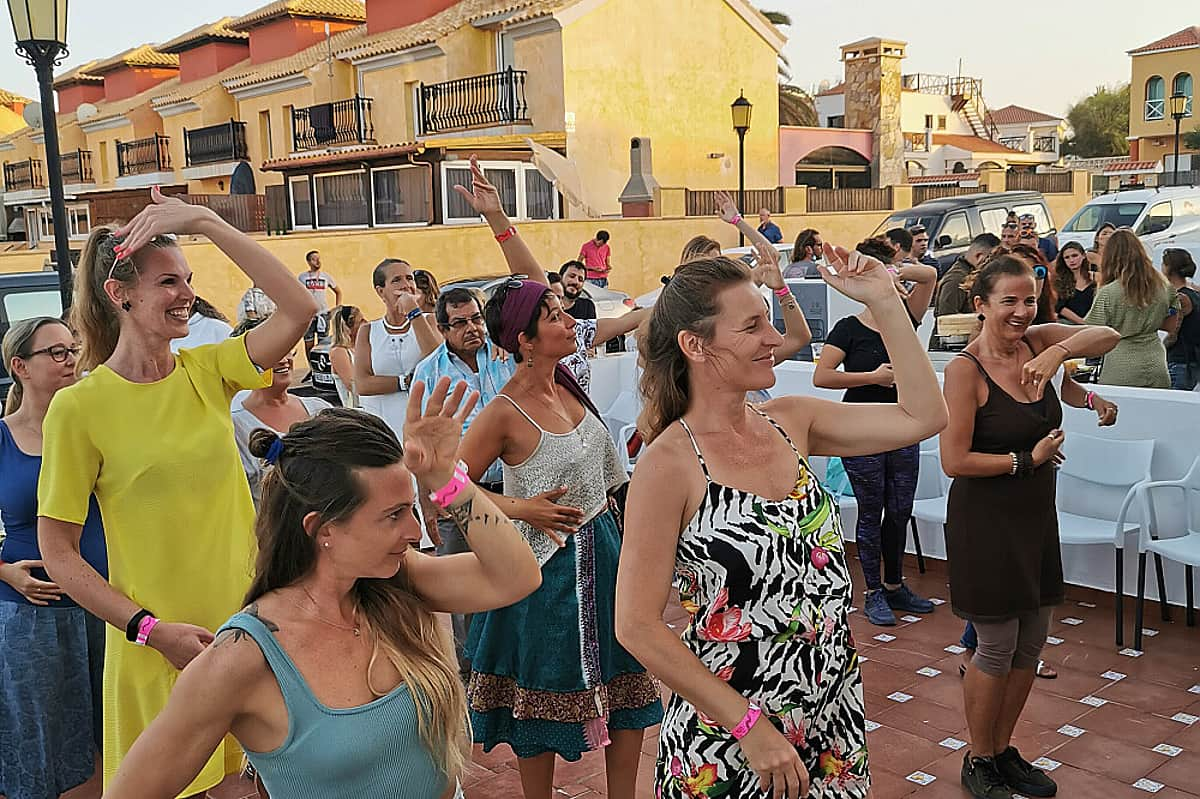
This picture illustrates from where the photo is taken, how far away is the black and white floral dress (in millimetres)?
2535

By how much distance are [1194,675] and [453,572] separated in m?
4.25

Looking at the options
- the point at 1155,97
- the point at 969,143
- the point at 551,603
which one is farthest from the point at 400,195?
the point at 1155,97

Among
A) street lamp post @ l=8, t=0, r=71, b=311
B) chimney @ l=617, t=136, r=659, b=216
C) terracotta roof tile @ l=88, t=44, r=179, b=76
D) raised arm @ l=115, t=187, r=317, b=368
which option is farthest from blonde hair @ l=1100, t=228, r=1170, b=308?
terracotta roof tile @ l=88, t=44, r=179, b=76

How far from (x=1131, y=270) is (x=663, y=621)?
19.4 ft

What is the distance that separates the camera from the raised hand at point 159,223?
9.08 feet

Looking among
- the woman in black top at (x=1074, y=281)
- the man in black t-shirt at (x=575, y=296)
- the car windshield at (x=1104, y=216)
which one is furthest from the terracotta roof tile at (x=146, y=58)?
the woman in black top at (x=1074, y=281)

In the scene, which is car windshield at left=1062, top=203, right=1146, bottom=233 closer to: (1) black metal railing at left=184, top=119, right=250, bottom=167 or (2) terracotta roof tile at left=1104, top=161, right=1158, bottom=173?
(1) black metal railing at left=184, top=119, right=250, bottom=167

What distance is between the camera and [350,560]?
7.00 ft

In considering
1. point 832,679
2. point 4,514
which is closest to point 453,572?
point 832,679

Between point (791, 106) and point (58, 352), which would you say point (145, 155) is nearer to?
point (791, 106)

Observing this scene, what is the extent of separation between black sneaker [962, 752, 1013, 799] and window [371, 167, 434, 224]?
20751 mm

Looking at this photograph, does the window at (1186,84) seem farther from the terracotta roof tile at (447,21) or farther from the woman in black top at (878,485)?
the woman in black top at (878,485)

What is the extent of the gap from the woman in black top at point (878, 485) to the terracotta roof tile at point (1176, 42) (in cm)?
4974

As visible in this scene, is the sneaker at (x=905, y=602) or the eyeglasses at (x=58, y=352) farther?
the sneaker at (x=905, y=602)
